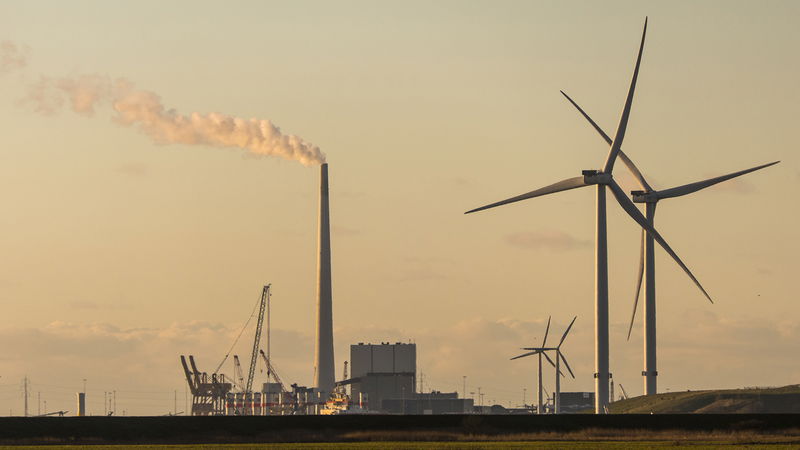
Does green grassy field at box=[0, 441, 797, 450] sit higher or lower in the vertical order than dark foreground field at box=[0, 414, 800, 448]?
lower

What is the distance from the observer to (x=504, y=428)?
449 ft

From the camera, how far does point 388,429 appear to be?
134m

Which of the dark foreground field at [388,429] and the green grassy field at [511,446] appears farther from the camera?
the dark foreground field at [388,429]

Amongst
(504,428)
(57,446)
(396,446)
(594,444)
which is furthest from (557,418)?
(57,446)

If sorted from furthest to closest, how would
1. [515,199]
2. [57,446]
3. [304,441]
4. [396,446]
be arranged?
1. [515,199]
2. [304,441]
3. [57,446]
4. [396,446]

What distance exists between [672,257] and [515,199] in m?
22.6

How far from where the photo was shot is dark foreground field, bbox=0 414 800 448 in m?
132

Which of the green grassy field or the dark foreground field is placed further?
the dark foreground field

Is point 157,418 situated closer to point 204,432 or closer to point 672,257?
point 204,432

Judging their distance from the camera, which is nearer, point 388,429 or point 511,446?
point 511,446

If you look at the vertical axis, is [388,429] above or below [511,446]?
above

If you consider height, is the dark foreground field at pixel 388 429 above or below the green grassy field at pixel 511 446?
above

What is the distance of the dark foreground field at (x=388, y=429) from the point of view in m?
132

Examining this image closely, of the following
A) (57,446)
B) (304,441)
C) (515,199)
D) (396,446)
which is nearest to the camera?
(396,446)
